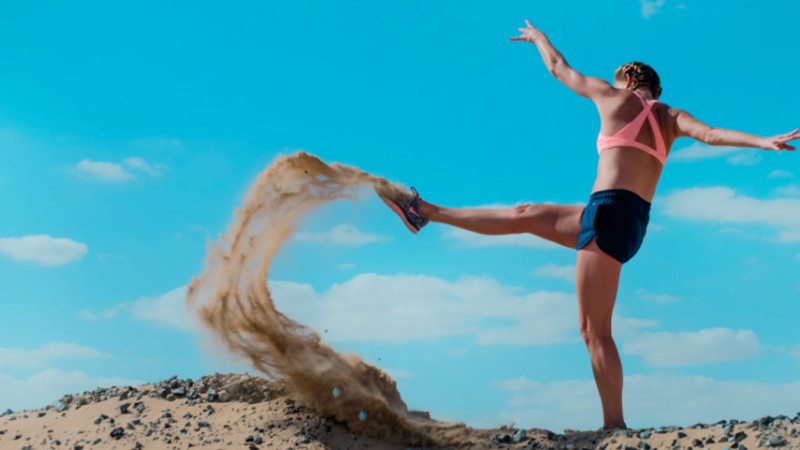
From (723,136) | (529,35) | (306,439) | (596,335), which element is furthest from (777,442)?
(529,35)

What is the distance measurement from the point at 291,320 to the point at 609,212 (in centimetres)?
289

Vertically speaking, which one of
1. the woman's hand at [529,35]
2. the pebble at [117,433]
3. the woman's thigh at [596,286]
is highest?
the woman's hand at [529,35]

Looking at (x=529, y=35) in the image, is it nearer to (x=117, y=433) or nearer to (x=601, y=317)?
(x=601, y=317)

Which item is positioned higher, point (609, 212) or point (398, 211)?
→ point (398, 211)

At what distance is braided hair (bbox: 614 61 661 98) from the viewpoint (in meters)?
6.52

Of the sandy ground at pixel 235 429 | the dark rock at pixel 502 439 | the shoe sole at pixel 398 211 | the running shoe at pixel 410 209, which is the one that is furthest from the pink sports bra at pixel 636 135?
the dark rock at pixel 502 439

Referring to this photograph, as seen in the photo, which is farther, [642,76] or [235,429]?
[642,76]

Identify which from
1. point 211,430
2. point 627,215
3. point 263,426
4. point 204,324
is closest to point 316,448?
point 263,426

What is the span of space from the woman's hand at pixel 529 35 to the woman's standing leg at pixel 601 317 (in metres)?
2.24

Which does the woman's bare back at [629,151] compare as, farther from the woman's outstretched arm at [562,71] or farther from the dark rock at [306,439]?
the dark rock at [306,439]

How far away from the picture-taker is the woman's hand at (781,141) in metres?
5.21

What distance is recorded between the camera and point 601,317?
5922 millimetres

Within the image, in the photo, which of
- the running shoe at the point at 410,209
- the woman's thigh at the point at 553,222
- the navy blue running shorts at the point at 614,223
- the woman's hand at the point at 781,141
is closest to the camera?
the woman's hand at the point at 781,141

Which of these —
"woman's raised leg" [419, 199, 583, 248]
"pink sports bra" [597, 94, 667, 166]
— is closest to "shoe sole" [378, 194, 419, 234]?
"woman's raised leg" [419, 199, 583, 248]
